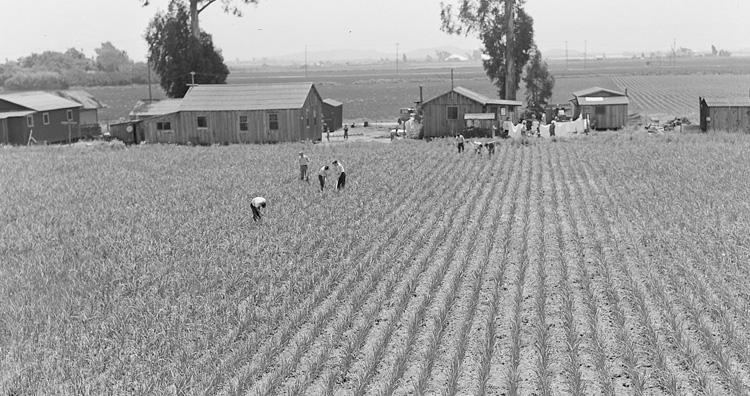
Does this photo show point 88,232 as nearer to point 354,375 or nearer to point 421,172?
point 354,375

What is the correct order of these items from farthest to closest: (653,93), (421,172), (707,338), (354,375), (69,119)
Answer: (653,93)
(69,119)
(421,172)
(707,338)
(354,375)

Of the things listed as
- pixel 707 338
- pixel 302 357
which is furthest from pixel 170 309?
pixel 707 338

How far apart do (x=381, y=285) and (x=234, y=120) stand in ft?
109

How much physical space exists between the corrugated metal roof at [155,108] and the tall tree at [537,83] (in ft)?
94.5

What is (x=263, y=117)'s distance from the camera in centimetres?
4725

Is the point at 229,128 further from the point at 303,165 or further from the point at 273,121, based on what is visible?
the point at 303,165

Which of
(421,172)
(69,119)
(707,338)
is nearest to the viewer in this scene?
(707,338)

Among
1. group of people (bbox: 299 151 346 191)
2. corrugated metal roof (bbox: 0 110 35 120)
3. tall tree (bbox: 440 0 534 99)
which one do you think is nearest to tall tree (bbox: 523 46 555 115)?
tall tree (bbox: 440 0 534 99)

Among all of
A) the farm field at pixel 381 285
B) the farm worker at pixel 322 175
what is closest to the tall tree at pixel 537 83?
the farm field at pixel 381 285

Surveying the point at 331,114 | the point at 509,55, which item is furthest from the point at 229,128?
Result: the point at 509,55

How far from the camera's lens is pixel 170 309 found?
A: 14.1 metres

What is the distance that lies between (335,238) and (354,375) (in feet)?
27.4

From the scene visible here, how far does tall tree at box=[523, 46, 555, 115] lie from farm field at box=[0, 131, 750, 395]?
34.5m

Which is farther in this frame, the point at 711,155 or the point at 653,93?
the point at 653,93
